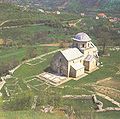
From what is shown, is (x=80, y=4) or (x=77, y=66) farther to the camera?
(x=80, y=4)

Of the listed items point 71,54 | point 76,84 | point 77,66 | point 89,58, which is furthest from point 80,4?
point 76,84

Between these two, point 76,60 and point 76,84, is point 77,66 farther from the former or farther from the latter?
point 76,84

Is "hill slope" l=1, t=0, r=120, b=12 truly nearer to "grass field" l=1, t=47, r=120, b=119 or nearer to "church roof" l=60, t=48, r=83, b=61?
"grass field" l=1, t=47, r=120, b=119

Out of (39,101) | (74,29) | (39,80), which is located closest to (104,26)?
(74,29)

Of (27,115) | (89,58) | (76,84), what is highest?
(27,115)

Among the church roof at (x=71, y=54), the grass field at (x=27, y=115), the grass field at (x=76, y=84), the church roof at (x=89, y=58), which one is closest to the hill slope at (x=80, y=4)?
the church roof at (x=89, y=58)

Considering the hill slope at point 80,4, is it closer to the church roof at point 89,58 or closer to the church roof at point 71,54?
the church roof at point 89,58

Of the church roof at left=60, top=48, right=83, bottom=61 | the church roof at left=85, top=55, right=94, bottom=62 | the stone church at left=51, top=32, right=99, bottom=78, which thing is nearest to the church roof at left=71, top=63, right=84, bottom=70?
the stone church at left=51, top=32, right=99, bottom=78
